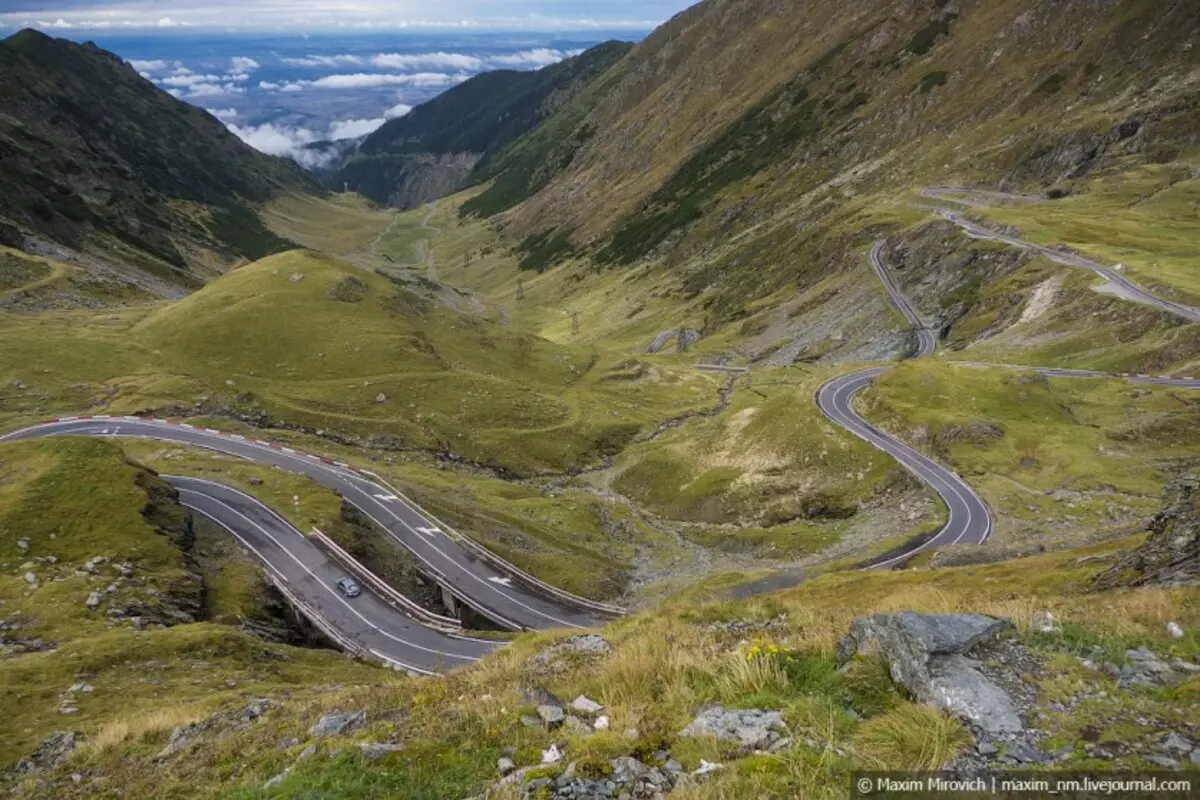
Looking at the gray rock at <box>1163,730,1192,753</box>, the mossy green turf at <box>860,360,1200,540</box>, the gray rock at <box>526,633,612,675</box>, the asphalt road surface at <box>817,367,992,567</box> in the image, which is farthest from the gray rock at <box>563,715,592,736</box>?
the mossy green turf at <box>860,360,1200,540</box>

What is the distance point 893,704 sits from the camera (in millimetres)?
11320

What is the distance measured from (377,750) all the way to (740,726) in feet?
21.4

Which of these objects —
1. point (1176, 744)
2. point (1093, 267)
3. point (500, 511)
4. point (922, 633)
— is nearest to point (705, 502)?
point (500, 511)

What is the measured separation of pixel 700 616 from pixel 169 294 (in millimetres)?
202728

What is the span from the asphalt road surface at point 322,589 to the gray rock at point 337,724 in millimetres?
26506

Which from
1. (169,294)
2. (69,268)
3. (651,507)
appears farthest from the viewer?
(169,294)

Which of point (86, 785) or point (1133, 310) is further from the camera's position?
point (1133, 310)

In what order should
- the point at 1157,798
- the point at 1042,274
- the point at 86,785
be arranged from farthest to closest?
the point at 1042,274 → the point at 86,785 → the point at 1157,798

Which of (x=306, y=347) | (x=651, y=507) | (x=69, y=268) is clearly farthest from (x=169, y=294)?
(x=651, y=507)

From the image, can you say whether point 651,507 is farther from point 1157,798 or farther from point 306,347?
point 1157,798

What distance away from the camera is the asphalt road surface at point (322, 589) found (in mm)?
46062

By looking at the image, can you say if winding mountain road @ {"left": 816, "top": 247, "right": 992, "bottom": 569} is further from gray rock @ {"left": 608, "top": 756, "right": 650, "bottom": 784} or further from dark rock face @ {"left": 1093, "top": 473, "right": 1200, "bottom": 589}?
gray rock @ {"left": 608, "top": 756, "right": 650, "bottom": 784}

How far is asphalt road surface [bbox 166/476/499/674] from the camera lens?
46062 millimetres

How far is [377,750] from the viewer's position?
40.5 feet
